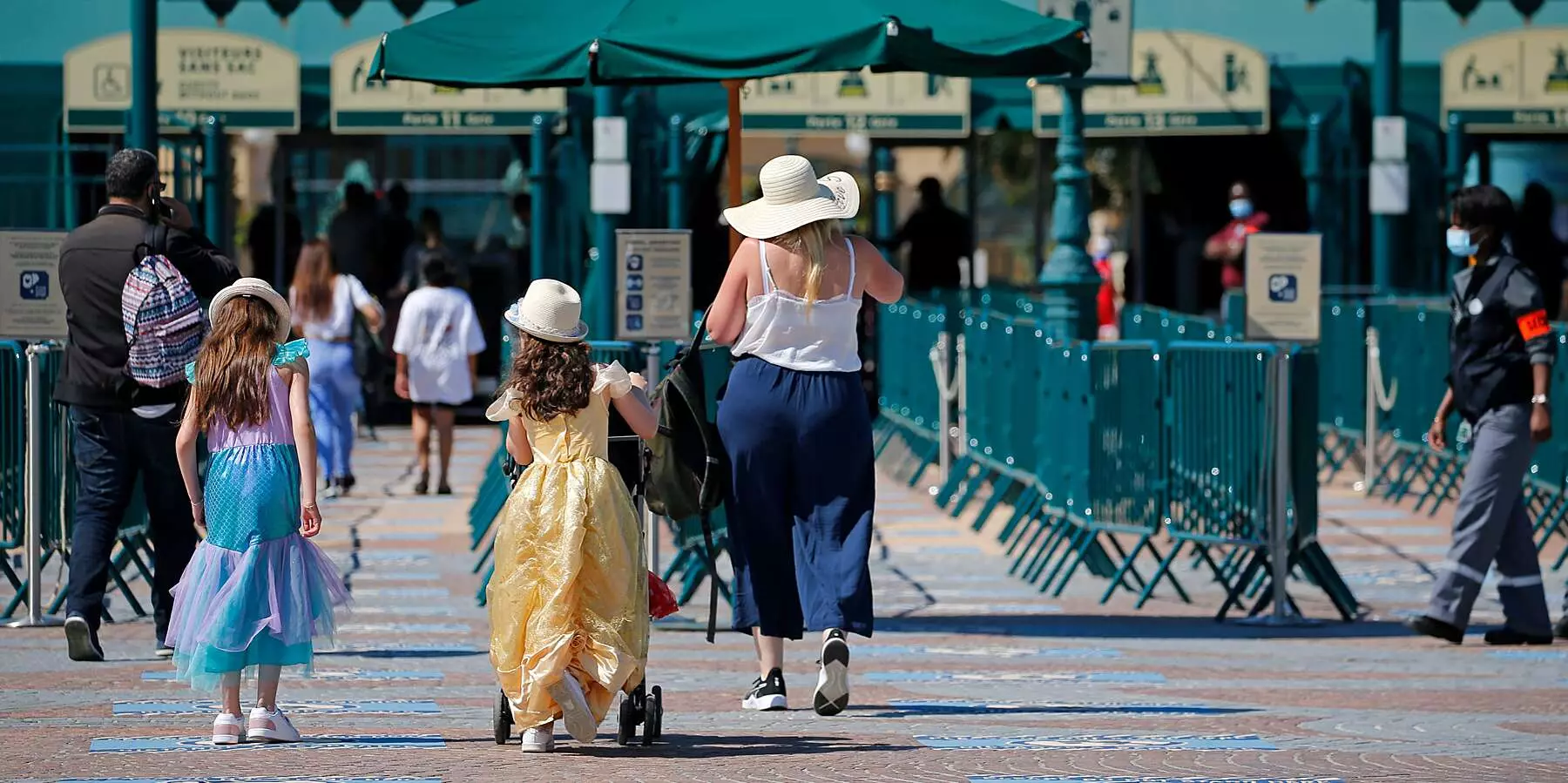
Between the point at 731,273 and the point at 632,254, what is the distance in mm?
2899

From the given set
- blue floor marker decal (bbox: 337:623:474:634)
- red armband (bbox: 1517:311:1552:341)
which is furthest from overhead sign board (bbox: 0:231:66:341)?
red armband (bbox: 1517:311:1552:341)

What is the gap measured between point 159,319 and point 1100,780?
3992mm

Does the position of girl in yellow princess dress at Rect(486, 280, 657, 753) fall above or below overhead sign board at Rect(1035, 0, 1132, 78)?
below

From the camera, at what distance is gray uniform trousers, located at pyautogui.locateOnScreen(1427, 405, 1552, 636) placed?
10.7 metres

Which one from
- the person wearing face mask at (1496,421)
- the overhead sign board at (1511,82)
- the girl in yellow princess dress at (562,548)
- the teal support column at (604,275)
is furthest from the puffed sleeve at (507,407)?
the overhead sign board at (1511,82)

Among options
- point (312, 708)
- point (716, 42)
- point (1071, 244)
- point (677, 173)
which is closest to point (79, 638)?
point (312, 708)

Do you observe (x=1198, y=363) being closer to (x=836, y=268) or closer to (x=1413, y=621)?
(x=1413, y=621)

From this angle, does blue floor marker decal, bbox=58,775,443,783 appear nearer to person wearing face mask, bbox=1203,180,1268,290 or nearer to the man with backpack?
the man with backpack

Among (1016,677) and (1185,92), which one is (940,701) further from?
(1185,92)

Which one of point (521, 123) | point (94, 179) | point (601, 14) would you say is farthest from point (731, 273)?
point (521, 123)

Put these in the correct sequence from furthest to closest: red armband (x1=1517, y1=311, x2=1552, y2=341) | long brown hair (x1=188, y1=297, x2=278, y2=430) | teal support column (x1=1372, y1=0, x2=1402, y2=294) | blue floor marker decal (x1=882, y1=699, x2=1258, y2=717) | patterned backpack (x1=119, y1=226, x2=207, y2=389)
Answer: teal support column (x1=1372, y1=0, x2=1402, y2=294) < red armband (x1=1517, y1=311, x2=1552, y2=341) < patterned backpack (x1=119, y1=226, x2=207, y2=389) < blue floor marker decal (x1=882, y1=699, x2=1258, y2=717) < long brown hair (x1=188, y1=297, x2=278, y2=430)

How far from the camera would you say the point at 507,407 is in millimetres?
7879

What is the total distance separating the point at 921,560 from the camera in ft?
45.2

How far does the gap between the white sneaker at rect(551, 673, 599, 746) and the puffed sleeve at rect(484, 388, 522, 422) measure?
801 mm
